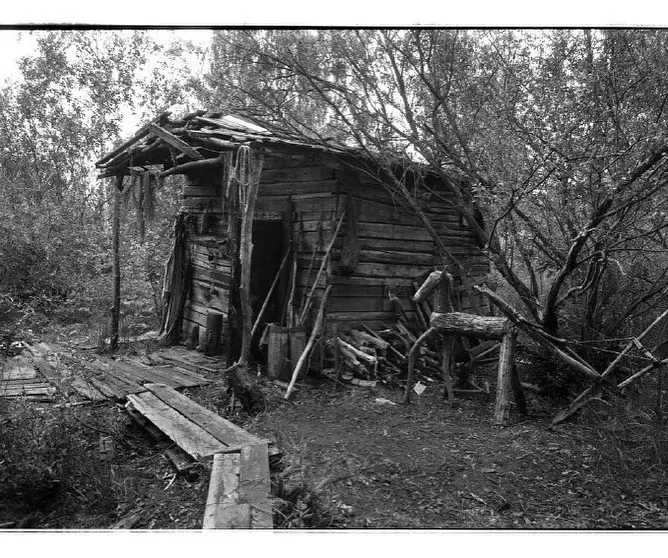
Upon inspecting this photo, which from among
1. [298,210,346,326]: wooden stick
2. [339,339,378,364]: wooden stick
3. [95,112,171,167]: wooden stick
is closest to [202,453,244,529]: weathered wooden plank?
[339,339,378,364]: wooden stick

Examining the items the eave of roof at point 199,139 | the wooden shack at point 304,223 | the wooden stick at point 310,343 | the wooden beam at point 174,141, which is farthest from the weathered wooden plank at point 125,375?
the wooden beam at point 174,141

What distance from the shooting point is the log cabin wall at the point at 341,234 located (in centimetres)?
620

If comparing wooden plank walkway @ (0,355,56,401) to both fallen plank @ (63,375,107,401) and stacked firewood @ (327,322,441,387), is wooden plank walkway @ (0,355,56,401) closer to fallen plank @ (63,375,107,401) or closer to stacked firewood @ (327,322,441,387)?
fallen plank @ (63,375,107,401)

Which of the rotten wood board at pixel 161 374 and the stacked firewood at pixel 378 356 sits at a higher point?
the stacked firewood at pixel 378 356

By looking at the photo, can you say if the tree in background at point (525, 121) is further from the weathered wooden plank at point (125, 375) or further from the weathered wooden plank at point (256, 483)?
the weathered wooden plank at point (125, 375)

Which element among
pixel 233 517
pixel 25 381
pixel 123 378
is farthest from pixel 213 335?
pixel 233 517

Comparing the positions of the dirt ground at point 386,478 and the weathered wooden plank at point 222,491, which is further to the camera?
the dirt ground at point 386,478

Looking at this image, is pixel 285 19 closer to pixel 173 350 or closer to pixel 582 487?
pixel 582 487

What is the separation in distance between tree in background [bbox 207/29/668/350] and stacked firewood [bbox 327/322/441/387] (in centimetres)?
170

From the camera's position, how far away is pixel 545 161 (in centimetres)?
406

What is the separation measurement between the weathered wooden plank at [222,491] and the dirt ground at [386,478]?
0.09 m

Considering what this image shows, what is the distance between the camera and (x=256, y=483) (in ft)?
9.11

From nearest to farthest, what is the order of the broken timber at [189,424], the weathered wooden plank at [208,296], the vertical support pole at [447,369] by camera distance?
the broken timber at [189,424] < the vertical support pole at [447,369] < the weathered wooden plank at [208,296]
